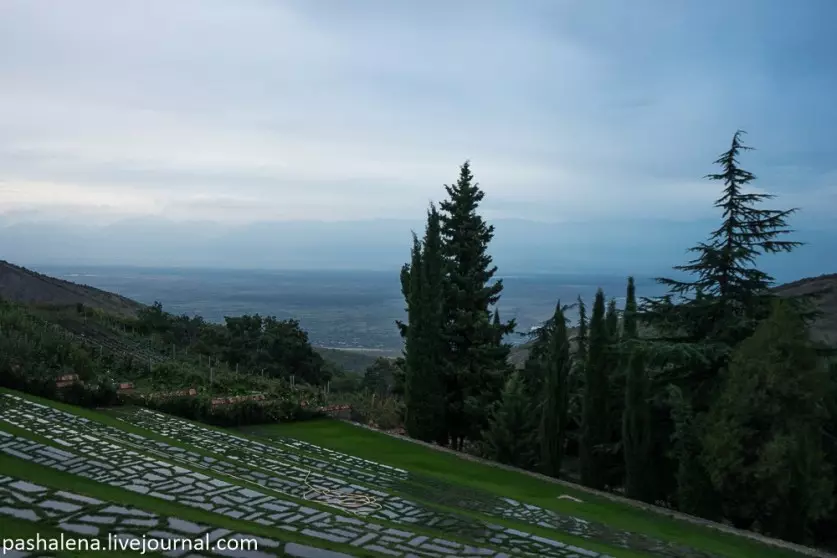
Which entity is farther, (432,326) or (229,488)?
(432,326)

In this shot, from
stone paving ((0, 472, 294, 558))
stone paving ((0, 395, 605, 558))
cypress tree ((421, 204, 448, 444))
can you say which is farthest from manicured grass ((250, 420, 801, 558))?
stone paving ((0, 472, 294, 558))

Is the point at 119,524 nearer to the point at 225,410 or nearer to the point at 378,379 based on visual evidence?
the point at 225,410

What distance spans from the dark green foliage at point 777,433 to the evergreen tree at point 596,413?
9.72 feet

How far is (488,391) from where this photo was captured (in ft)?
58.1

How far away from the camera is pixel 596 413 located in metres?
13.8

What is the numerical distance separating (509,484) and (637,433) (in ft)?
9.87

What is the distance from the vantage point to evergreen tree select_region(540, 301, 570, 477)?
13922mm

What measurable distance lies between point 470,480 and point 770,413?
5.76m

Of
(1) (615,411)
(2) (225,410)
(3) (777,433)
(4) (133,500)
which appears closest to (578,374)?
(1) (615,411)

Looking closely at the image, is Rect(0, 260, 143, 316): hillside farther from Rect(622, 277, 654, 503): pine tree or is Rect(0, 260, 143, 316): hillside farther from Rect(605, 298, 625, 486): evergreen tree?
Rect(622, 277, 654, 503): pine tree

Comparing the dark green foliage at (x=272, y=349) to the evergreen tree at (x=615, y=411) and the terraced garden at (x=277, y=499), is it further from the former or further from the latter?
the evergreen tree at (x=615, y=411)

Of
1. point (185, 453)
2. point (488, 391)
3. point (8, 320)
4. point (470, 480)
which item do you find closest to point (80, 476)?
point (185, 453)

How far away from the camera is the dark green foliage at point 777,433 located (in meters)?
10.2

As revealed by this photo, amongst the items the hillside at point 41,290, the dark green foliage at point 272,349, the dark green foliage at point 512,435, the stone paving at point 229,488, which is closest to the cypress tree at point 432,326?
the dark green foliage at point 512,435
